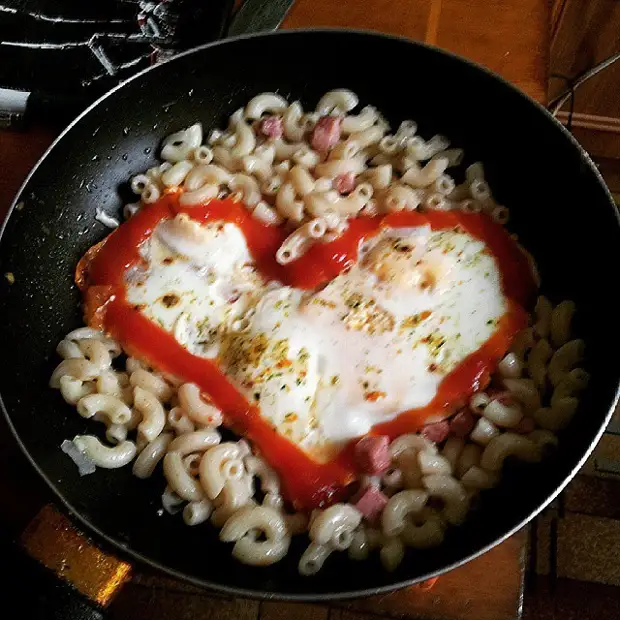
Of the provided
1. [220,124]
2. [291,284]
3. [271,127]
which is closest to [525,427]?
[291,284]

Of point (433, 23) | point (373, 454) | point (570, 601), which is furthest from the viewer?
point (570, 601)

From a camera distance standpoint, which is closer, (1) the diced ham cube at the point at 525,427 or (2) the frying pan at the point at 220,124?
(2) the frying pan at the point at 220,124

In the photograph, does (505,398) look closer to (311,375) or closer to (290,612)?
(311,375)

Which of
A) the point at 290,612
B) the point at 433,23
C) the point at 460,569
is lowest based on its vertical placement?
the point at 290,612

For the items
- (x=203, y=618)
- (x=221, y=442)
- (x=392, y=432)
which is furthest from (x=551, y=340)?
(x=203, y=618)

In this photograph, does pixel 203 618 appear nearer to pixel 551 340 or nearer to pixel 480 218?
pixel 551 340

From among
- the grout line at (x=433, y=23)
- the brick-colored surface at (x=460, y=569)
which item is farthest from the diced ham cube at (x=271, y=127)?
the grout line at (x=433, y=23)

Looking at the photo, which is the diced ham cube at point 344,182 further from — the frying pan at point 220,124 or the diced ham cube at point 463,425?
the diced ham cube at point 463,425
